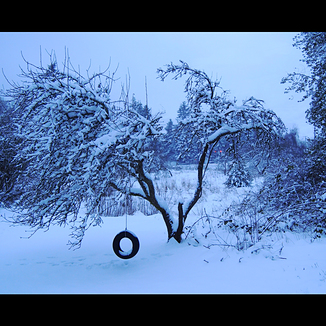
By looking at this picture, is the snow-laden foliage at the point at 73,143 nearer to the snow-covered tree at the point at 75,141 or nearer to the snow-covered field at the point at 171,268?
the snow-covered tree at the point at 75,141

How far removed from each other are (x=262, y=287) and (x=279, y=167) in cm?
579

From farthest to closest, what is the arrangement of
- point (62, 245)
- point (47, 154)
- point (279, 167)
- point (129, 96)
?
point (279, 167), point (62, 245), point (129, 96), point (47, 154)

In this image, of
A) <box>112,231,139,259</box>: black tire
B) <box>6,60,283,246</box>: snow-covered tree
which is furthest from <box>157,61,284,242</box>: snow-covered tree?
<box>112,231,139,259</box>: black tire

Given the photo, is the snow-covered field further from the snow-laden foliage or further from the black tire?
the snow-laden foliage

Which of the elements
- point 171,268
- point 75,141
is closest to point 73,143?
point 75,141

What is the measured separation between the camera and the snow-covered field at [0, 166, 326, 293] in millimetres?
3701

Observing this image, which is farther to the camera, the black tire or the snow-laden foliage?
the black tire

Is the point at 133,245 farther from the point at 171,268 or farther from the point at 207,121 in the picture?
the point at 207,121

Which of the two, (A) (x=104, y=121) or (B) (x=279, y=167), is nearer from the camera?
(A) (x=104, y=121)

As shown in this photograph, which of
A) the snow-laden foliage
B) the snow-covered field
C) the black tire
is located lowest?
the snow-covered field

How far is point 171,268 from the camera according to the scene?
179 inches

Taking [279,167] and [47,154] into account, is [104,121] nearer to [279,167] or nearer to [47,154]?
[47,154]
